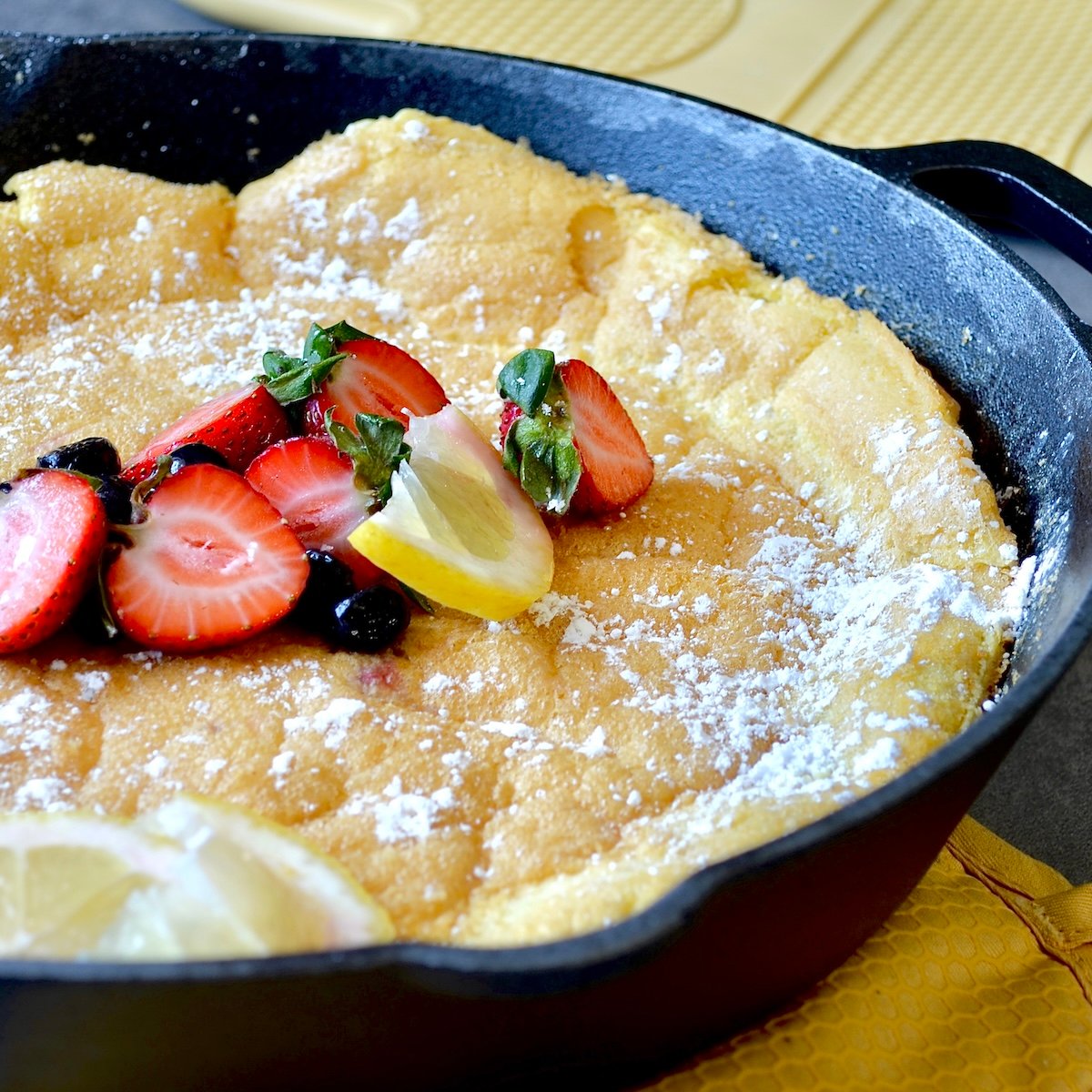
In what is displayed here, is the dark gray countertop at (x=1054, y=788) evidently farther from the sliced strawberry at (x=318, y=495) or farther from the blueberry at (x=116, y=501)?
the blueberry at (x=116, y=501)

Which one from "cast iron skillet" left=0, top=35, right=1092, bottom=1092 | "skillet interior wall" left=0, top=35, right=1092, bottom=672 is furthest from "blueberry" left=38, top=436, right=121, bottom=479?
"skillet interior wall" left=0, top=35, right=1092, bottom=672

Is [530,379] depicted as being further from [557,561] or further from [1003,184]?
[1003,184]

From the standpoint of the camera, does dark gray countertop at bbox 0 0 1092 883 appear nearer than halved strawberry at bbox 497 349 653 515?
No

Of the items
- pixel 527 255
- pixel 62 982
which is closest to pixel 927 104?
pixel 527 255

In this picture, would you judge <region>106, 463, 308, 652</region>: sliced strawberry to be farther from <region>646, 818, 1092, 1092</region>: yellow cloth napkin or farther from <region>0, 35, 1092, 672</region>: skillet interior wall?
<region>0, 35, 1092, 672</region>: skillet interior wall

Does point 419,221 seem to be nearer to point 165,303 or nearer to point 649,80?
point 165,303

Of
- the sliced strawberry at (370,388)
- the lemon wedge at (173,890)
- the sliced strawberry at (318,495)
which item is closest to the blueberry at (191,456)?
the sliced strawberry at (318,495)

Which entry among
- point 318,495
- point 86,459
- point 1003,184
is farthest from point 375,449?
point 1003,184
